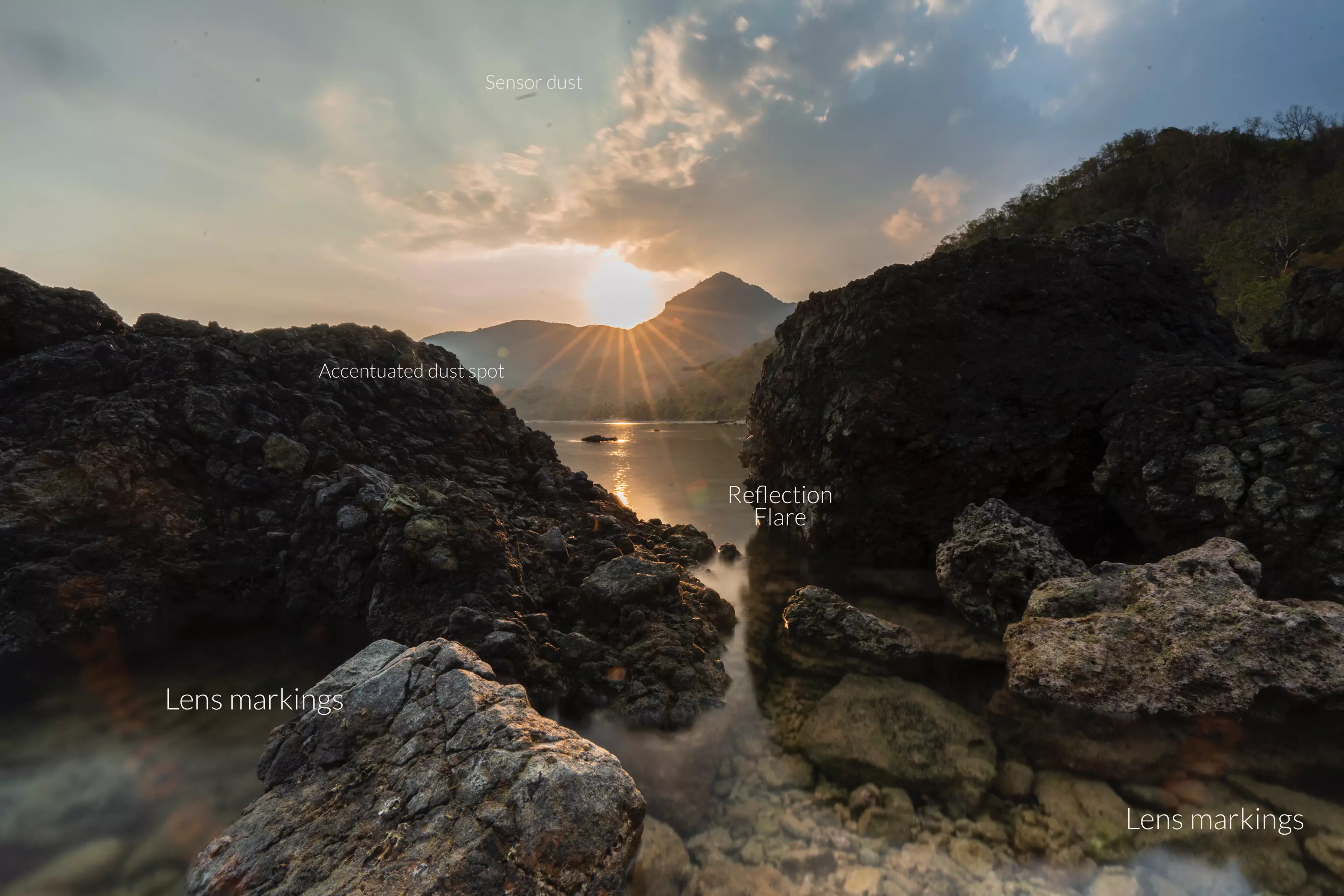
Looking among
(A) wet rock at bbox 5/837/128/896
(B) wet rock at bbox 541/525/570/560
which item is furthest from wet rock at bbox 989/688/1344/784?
(A) wet rock at bbox 5/837/128/896

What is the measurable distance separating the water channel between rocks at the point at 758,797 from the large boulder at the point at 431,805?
1654 millimetres

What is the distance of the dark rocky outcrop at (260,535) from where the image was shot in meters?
10.6

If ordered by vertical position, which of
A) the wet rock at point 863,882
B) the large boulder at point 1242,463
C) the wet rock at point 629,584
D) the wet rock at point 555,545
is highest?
the large boulder at point 1242,463

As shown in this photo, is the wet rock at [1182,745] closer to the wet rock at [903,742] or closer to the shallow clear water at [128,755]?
the wet rock at [903,742]

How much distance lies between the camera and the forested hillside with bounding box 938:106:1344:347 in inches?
1330

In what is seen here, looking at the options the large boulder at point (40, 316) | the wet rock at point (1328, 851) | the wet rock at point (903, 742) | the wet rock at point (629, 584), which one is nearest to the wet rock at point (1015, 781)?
the wet rock at point (903, 742)

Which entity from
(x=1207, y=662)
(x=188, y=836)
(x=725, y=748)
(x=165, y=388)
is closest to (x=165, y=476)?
(x=165, y=388)

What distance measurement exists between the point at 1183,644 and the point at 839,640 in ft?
19.8

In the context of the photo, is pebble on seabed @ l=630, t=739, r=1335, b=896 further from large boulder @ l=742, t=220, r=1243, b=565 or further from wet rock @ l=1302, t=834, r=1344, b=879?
large boulder @ l=742, t=220, r=1243, b=565

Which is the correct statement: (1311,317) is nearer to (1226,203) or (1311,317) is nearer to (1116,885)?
(1116,885)

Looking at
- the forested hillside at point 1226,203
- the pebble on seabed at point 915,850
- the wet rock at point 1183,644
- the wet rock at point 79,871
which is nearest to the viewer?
the pebble on seabed at point 915,850

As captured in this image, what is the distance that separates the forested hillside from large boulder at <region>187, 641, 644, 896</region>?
38048 mm

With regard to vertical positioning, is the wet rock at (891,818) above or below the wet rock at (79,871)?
below

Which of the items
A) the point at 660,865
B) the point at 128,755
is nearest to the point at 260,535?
the point at 128,755
